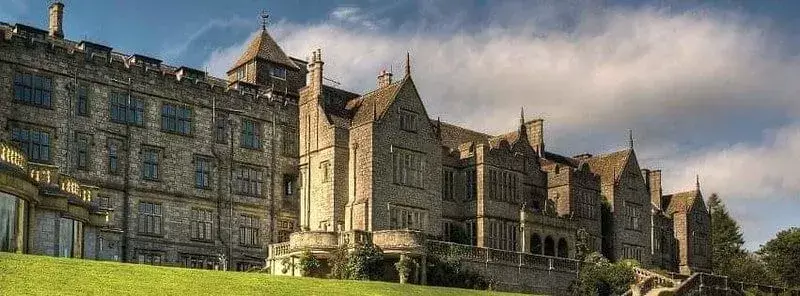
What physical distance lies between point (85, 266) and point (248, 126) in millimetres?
25470

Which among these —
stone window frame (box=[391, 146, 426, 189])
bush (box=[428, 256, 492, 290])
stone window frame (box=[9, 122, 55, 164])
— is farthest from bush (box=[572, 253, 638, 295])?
stone window frame (box=[9, 122, 55, 164])

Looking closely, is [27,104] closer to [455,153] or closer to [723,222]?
[455,153]

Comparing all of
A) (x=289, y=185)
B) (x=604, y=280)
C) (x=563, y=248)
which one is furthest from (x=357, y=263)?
(x=563, y=248)

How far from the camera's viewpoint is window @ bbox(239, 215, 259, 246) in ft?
179

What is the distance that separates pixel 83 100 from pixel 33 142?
126 inches

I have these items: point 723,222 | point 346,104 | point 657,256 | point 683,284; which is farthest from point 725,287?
point 723,222

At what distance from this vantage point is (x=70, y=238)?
40.9 metres

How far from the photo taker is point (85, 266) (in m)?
30.9

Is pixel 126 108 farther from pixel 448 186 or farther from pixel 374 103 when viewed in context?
pixel 448 186

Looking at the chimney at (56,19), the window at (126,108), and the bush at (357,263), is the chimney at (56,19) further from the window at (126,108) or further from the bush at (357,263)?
the bush at (357,263)

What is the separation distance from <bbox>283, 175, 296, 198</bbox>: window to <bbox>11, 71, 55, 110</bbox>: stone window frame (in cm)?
1324

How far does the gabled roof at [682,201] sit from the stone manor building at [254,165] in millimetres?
12057

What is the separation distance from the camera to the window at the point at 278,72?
61.2 m

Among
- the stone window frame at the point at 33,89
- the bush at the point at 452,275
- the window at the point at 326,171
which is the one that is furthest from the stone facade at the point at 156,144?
the bush at the point at 452,275
